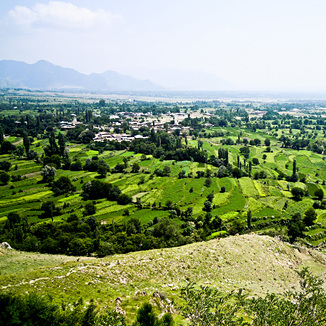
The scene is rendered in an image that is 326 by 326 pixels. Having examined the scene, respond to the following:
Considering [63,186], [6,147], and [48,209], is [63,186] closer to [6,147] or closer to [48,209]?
[48,209]

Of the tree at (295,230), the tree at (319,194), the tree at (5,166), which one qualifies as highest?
the tree at (5,166)

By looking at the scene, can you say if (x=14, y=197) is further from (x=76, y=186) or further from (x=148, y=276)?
(x=148, y=276)

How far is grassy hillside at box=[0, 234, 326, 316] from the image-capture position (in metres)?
23.0

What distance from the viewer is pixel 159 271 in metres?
29.8

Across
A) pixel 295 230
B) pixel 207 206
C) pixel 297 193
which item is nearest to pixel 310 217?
pixel 295 230

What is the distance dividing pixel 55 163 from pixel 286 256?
254ft

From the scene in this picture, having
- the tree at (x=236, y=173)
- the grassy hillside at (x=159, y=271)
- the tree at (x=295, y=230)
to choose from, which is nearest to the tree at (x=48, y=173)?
the grassy hillside at (x=159, y=271)

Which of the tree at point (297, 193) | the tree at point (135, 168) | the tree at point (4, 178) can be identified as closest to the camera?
the tree at point (297, 193)

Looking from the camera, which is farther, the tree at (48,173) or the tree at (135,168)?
the tree at (135,168)

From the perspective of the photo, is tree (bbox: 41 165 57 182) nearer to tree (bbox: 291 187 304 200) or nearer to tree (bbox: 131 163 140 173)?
tree (bbox: 131 163 140 173)

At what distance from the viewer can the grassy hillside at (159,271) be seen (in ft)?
75.3

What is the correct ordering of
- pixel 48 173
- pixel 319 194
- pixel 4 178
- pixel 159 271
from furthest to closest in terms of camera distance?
pixel 48 173 < pixel 4 178 < pixel 319 194 < pixel 159 271

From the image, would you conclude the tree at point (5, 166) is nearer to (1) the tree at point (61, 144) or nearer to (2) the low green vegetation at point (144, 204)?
Answer: (2) the low green vegetation at point (144, 204)

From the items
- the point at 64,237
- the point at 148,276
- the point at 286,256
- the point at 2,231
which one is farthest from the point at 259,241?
the point at 2,231
